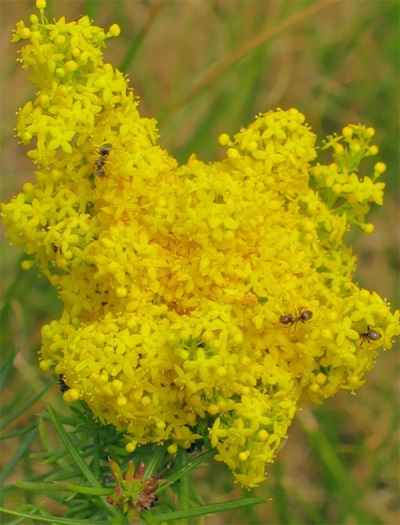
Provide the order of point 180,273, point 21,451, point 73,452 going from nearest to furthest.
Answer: point 180,273 → point 73,452 → point 21,451

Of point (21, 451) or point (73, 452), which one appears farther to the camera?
point (21, 451)

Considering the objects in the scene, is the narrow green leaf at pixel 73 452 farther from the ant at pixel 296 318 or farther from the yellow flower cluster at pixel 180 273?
the ant at pixel 296 318

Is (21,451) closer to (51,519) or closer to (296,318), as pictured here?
(51,519)

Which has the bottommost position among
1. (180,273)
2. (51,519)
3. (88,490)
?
(51,519)

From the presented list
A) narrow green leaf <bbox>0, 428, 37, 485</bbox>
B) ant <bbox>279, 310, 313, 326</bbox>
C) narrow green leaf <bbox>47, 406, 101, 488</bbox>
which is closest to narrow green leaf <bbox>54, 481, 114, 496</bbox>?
narrow green leaf <bbox>47, 406, 101, 488</bbox>

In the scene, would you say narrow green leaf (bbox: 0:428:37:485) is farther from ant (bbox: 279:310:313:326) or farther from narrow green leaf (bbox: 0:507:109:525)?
ant (bbox: 279:310:313:326)

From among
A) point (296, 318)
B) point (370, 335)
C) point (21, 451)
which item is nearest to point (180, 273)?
point (296, 318)

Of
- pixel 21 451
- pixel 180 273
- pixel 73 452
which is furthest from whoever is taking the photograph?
pixel 21 451

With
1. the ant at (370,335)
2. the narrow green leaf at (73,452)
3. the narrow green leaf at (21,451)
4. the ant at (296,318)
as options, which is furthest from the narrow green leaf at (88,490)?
the ant at (370,335)
